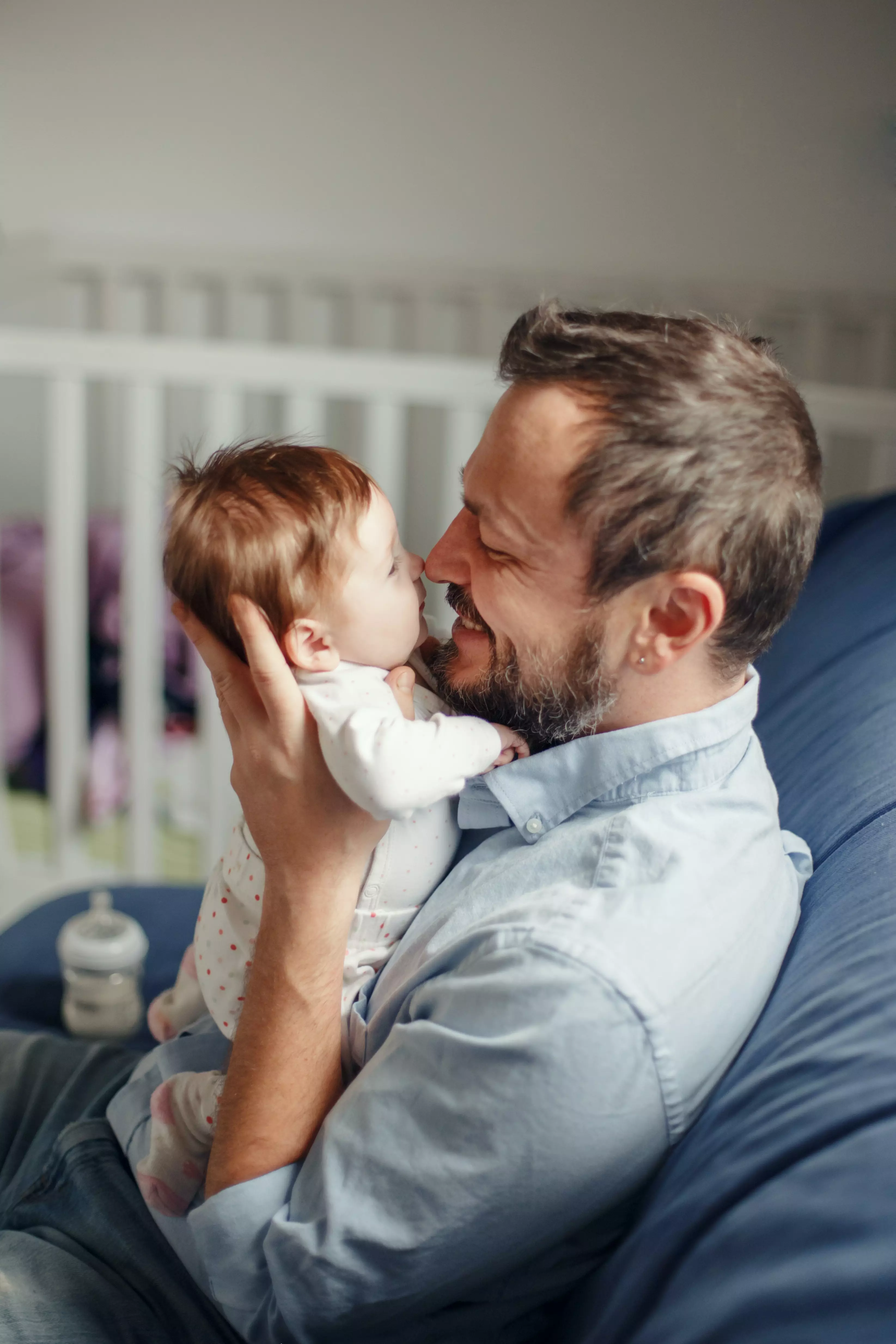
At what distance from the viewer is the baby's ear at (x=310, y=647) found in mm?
823

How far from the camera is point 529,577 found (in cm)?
80

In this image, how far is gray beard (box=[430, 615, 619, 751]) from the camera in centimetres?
79

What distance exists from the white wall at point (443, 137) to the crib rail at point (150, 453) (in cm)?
56

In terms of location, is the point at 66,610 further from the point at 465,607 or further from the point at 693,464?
the point at 693,464

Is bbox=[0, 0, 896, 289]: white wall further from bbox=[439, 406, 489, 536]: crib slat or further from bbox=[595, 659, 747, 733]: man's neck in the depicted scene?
bbox=[595, 659, 747, 733]: man's neck

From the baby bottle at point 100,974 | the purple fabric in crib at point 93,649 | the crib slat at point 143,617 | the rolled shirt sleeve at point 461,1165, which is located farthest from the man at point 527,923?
the purple fabric in crib at point 93,649

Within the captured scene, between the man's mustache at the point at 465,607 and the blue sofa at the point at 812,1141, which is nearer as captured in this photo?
the blue sofa at the point at 812,1141

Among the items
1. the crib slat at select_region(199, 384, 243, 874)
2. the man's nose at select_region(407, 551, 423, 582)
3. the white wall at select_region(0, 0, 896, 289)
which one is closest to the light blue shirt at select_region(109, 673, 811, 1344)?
the man's nose at select_region(407, 551, 423, 582)

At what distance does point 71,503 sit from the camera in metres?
1.74

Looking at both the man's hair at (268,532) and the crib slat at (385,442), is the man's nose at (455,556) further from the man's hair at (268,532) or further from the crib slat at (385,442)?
the crib slat at (385,442)

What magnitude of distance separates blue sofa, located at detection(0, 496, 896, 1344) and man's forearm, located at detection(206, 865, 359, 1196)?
0.68 feet

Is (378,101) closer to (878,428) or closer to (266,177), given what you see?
(266,177)

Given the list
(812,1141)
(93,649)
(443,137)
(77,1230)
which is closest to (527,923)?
(812,1141)

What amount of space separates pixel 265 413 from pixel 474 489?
5.42 ft
